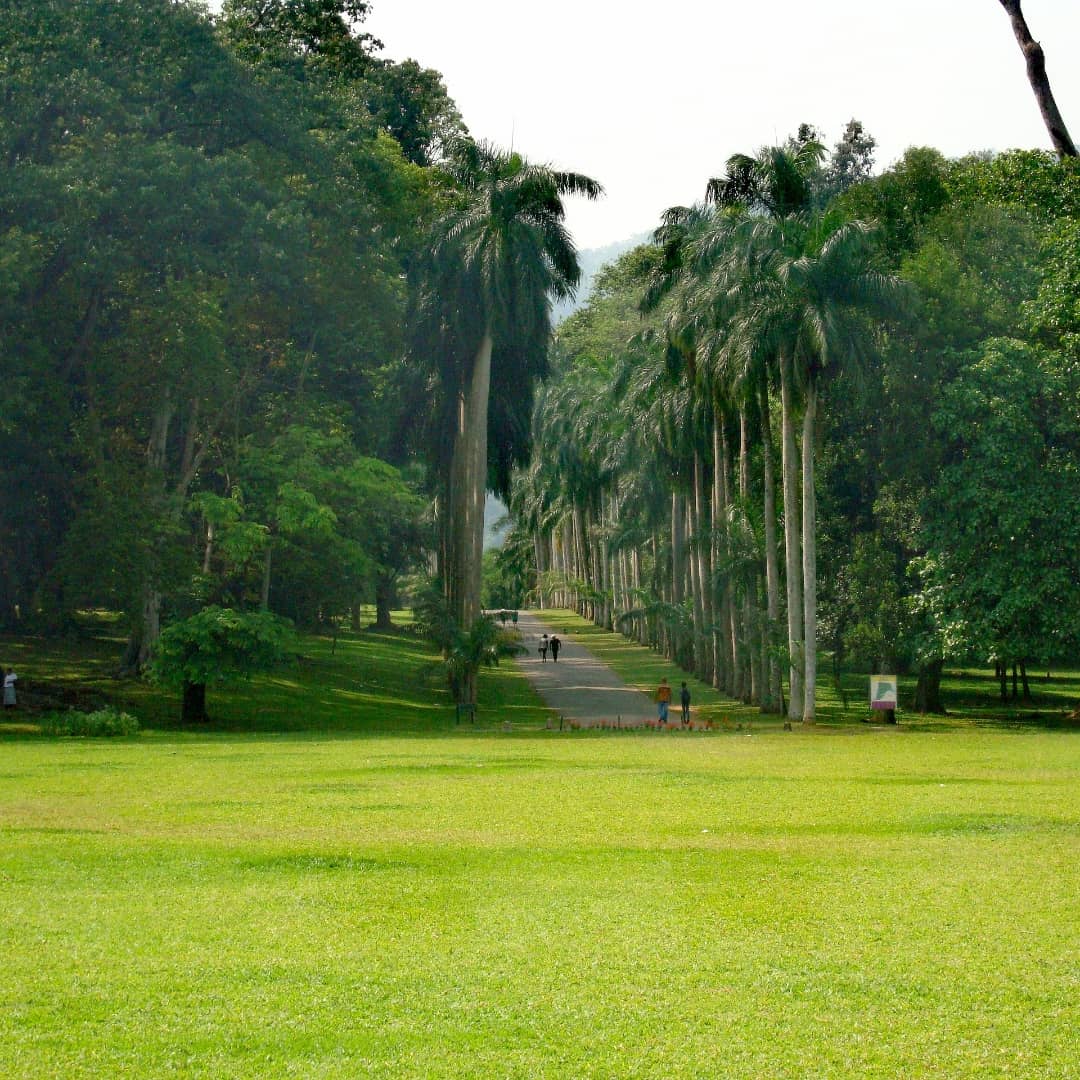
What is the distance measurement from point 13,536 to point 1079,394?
1102 inches

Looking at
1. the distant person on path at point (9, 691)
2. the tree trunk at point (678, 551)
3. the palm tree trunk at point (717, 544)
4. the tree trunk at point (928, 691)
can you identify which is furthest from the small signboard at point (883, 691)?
the distant person on path at point (9, 691)

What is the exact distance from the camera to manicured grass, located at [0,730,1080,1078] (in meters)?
8.48

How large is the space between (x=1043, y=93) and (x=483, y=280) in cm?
3045

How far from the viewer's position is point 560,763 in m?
25.4

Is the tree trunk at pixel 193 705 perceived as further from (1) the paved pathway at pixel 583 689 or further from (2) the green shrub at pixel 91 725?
(1) the paved pathway at pixel 583 689

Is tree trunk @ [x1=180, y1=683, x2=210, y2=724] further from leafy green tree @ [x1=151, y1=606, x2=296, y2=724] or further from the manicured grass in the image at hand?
the manicured grass

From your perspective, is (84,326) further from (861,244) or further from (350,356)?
(861,244)

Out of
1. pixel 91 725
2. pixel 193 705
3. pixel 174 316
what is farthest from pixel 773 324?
pixel 91 725

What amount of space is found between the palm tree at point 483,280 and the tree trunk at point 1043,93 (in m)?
29.8

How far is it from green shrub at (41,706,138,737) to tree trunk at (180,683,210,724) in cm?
374

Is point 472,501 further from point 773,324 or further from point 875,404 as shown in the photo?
point 875,404

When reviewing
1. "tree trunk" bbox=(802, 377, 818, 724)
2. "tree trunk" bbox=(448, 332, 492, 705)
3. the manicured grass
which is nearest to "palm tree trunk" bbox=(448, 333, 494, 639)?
"tree trunk" bbox=(448, 332, 492, 705)

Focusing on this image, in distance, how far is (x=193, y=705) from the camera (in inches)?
1426

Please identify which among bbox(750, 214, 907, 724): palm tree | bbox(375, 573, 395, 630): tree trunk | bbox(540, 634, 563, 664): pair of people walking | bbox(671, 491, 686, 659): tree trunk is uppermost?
bbox(750, 214, 907, 724): palm tree
